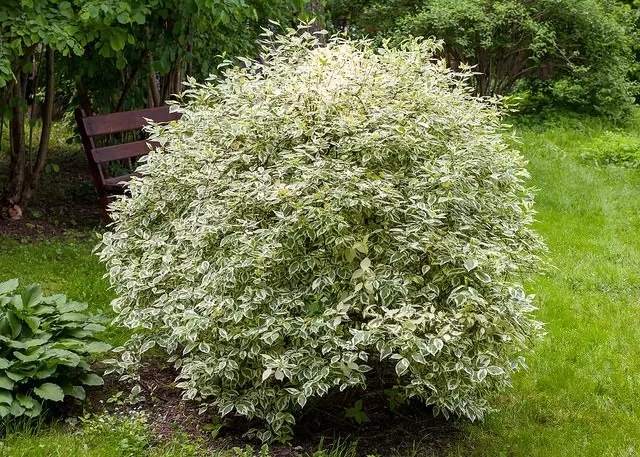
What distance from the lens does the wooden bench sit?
6.67 meters

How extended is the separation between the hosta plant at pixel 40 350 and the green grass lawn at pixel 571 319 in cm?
20

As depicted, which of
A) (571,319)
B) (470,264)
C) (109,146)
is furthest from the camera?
(109,146)

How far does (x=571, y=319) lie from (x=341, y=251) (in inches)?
94.2

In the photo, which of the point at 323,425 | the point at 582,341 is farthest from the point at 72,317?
the point at 582,341

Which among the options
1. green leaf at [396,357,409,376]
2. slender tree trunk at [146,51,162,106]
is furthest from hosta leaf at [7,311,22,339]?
slender tree trunk at [146,51,162,106]

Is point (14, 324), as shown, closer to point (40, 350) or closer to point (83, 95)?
point (40, 350)

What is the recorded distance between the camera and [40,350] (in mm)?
3453

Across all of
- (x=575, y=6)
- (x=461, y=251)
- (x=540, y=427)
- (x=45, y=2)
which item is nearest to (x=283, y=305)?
(x=461, y=251)

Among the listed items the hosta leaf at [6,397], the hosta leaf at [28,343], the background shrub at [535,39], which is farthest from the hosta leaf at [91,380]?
the background shrub at [535,39]

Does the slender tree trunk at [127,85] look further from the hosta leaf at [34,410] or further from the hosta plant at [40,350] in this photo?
the hosta leaf at [34,410]

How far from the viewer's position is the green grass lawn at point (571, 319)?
11.5ft

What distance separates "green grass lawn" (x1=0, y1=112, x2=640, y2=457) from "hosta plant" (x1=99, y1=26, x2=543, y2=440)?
0.39 m

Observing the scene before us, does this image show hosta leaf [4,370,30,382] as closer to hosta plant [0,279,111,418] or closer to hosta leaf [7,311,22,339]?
hosta plant [0,279,111,418]

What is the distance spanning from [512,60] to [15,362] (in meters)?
9.15
